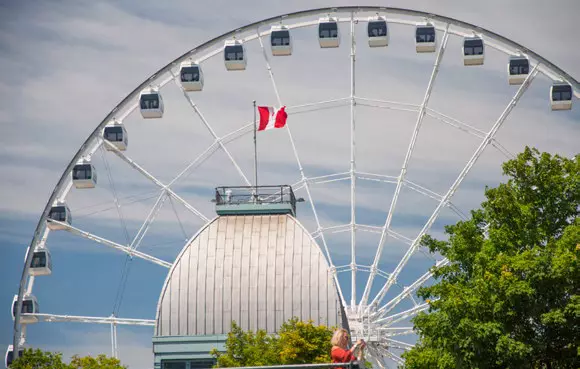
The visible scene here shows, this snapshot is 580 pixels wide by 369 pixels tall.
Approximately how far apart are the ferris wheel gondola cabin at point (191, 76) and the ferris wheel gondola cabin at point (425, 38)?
1213 cm

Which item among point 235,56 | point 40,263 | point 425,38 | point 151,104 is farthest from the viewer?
point 40,263

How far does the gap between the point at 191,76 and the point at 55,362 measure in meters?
17.2

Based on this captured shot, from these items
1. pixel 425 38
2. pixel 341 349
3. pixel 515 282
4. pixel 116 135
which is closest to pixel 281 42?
pixel 425 38

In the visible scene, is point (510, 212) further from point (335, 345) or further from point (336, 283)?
point (335, 345)

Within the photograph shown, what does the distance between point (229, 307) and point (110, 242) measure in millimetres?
8742

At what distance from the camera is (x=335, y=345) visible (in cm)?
3334

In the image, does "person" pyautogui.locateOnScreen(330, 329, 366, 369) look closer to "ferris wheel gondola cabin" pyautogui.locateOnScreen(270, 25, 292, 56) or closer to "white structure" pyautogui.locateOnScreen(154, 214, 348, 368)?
"white structure" pyautogui.locateOnScreen(154, 214, 348, 368)

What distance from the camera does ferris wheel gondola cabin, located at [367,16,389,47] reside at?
84125 mm

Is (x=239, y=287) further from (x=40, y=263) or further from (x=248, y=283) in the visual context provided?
(x=40, y=263)

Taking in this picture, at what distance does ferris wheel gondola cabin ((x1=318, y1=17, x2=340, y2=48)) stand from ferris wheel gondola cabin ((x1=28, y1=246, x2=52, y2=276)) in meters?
19.5

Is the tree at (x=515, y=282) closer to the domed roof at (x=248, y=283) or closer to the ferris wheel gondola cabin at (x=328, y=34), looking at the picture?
the domed roof at (x=248, y=283)

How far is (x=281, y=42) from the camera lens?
84.4m

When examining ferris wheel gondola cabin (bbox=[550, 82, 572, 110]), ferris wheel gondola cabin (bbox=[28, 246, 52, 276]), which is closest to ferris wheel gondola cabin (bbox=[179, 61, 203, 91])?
ferris wheel gondola cabin (bbox=[28, 246, 52, 276])

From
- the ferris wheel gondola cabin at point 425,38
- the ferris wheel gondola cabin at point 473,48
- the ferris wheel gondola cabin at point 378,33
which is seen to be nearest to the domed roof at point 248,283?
the ferris wheel gondola cabin at point 378,33
